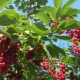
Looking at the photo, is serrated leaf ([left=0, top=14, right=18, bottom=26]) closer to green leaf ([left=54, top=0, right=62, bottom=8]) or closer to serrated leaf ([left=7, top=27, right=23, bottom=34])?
serrated leaf ([left=7, top=27, right=23, bottom=34])

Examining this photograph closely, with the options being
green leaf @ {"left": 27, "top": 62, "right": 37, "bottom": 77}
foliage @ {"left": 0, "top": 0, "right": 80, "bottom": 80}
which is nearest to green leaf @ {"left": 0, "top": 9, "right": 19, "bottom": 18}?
foliage @ {"left": 0, "top": 0, "right": 80, "bottom": 80}

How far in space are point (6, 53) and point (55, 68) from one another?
2.89 feet

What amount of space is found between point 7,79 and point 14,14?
922 millimetres

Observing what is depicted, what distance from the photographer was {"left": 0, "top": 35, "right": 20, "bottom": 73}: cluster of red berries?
6.14 ft

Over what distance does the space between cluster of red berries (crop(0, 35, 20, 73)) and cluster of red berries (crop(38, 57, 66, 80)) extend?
0.61 metres

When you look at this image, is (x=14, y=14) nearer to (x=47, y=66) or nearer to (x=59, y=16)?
(x=59, y=16)

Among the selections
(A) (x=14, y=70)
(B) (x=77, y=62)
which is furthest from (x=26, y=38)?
(B) (x=77, y=62)

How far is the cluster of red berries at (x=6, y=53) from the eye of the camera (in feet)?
6.14

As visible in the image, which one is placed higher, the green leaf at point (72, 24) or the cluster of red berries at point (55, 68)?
the green leaf at point (72, 24)

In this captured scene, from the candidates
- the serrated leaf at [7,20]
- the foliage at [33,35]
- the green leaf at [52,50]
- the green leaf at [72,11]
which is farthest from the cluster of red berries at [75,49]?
the serrated leaf at [7,20]

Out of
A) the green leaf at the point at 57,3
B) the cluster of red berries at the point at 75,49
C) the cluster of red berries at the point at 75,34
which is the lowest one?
the cluster of red berries at the point at 75,49

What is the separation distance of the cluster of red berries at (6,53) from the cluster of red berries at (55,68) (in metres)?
0.61

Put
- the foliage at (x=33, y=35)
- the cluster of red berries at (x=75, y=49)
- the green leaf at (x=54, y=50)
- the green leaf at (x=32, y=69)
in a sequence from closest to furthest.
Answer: the foliage at (x=33, y=35) → the green leaf at (x=54, y=50) → the green leaf at (x=32, y=69) → the cluster of red berries at (x=75, y=49)

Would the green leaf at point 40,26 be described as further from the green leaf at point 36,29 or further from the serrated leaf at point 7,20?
the serrated leaf at point 7,20
